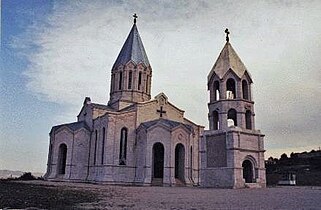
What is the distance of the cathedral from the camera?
21828 mm

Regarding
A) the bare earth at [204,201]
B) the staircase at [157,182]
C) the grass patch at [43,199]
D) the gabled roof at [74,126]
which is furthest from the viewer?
the gabled roof at [74,126]

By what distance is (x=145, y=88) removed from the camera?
34.0 m

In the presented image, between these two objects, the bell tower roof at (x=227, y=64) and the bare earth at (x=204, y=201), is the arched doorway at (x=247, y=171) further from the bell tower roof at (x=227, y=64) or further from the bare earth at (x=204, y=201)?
the bare earth at (x=204, y=201)

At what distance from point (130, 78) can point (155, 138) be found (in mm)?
8910

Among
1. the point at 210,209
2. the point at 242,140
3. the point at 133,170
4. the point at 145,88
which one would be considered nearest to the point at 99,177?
the point at 133,170

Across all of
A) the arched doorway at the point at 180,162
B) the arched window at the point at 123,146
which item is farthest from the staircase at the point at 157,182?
the arched window at the point at 123,146

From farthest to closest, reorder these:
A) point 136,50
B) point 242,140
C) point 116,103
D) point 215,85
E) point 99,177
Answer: point 136,50 → point 116,103 → point 99,177 → point 215,85 → point 242,140

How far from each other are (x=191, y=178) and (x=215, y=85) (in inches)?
374

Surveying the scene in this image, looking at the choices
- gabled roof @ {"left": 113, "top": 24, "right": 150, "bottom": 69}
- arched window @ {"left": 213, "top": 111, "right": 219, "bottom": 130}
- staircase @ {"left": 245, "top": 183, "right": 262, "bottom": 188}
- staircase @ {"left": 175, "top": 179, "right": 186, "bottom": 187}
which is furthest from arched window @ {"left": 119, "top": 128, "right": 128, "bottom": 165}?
staircase @ {"left": 245, "top": 183, "right": 262, "bottom": 188}

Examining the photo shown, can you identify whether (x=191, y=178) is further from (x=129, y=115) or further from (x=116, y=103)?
(x=116, y=103)

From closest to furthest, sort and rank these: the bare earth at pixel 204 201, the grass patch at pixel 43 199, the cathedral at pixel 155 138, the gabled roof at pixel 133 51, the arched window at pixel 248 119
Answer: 1. the grass patch at pixel 43 199
2. the bare earth at pixel 204 201
3. the cathedral at pixel 155 138
4. the arched window at pixel 248 119
5. the gabled roof at pixel 133 51

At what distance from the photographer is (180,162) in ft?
95.0

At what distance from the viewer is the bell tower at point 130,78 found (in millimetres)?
32906

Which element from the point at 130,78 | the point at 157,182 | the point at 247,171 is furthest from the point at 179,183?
the point at 130,78
